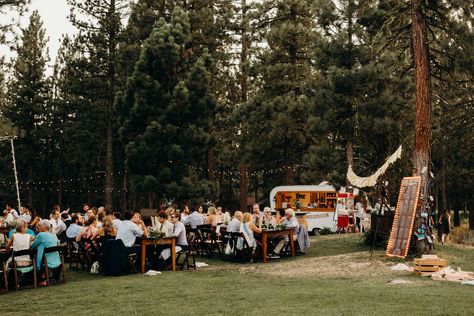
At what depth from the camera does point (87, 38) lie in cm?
3716

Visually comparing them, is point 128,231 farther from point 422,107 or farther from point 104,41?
point 104,41

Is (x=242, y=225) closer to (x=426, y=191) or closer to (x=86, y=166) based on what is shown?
(x=426, y=191)

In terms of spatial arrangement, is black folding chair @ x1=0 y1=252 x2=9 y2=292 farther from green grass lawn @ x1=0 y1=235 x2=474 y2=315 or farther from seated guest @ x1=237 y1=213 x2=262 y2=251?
seated guest @ x1=237 y1=213 x2=262 y2=251

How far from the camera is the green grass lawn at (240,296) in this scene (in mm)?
8523

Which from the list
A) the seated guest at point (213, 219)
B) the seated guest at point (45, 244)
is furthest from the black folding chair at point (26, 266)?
the seated guest at point (213, 219)

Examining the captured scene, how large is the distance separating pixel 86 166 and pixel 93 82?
1221cm

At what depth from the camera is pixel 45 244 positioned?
1205 centimetres

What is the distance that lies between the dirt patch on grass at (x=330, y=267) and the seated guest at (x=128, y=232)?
2.48 meters

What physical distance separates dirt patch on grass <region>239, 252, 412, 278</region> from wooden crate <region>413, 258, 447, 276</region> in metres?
0.51

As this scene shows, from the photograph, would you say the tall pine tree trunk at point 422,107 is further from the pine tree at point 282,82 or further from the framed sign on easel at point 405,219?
the pine tree at point 282,82

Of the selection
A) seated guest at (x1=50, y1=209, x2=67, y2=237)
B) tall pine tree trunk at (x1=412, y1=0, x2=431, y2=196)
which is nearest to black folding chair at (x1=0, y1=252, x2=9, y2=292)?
seated guest at (x1=50, y1=209, x2=67, y2=237)

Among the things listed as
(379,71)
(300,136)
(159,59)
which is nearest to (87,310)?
(379,71)

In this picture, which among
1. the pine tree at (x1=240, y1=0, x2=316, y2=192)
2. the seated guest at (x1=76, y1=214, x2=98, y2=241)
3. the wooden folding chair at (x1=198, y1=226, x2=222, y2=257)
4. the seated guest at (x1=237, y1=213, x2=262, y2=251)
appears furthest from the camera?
the pine tree at (x1=240, y1=0, x2=316, y2=192)

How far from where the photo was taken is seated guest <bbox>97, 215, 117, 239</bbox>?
1402cm
